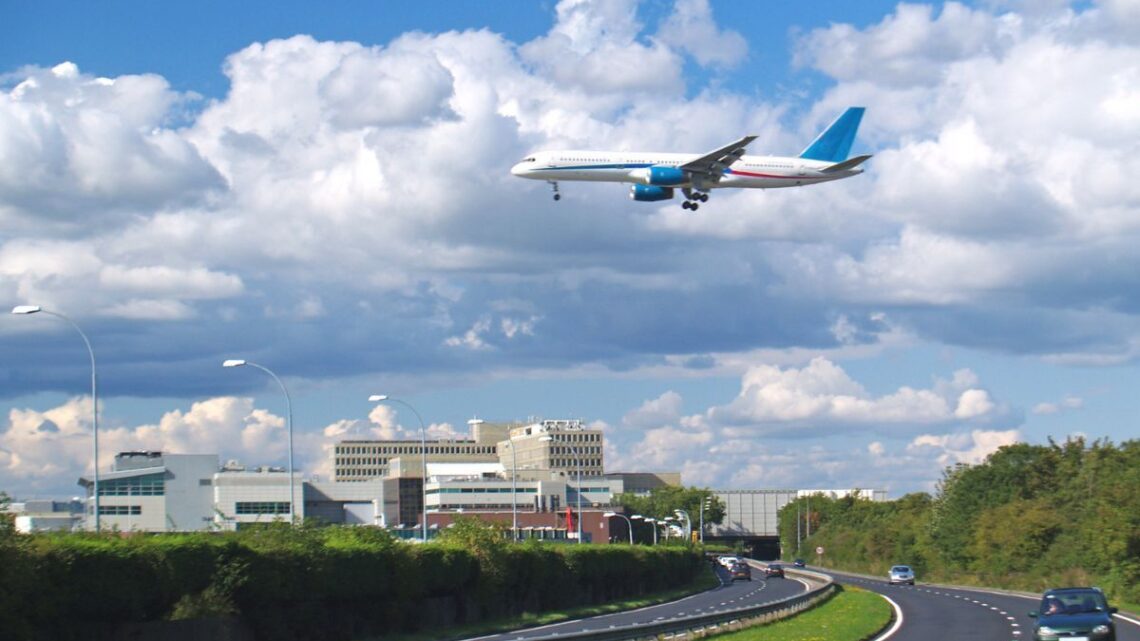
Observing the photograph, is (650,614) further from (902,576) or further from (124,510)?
(124,510)

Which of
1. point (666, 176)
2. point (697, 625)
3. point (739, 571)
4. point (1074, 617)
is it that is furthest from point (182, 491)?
point (1074, 617)

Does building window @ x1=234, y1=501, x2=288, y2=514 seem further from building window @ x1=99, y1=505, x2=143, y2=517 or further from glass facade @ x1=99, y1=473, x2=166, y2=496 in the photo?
building window @ x1=99, y1=505, x2=143, y2=517

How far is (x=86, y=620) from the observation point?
28.6 meters

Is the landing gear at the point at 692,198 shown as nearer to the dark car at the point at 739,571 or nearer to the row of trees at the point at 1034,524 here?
the row of trees at the point at 1034,524

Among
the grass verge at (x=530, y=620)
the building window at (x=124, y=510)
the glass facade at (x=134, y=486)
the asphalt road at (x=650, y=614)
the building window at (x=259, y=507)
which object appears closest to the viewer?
the grass verge at (x=530, y=620)

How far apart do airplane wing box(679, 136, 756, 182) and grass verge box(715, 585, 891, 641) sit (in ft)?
75.9

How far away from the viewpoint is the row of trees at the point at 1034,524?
60.7m

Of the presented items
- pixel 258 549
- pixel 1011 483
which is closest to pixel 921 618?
pixel 258 549

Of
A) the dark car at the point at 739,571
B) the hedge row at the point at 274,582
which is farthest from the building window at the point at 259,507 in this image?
the hedge row at the point at 274,582

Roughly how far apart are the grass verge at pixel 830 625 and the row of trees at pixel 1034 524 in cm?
1128

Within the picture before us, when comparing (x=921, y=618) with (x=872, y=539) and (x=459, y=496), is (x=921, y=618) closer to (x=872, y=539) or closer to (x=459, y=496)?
(x=872, y=539)

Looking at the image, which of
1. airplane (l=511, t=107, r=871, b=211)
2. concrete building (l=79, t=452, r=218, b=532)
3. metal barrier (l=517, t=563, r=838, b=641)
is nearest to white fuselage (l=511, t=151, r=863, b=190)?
airplane (l=511, t=107, r=871, b=211)

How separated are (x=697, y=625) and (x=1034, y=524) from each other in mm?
55430

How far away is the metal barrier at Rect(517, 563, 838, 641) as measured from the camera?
99.1 ft
